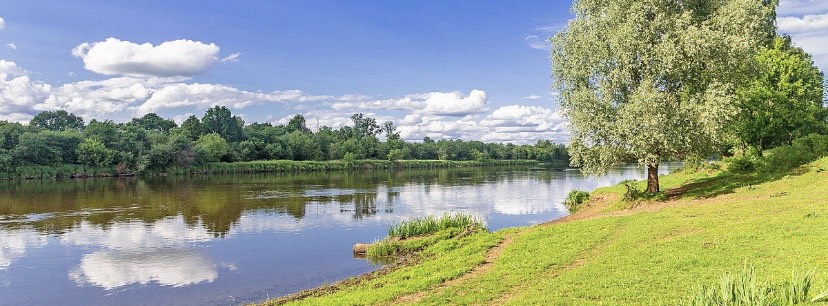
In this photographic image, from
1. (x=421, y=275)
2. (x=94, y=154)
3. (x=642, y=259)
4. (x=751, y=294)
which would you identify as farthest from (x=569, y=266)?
(x=94, y=154)

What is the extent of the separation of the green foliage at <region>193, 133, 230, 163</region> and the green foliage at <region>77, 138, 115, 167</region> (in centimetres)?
2102

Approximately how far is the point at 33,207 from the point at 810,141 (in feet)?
222

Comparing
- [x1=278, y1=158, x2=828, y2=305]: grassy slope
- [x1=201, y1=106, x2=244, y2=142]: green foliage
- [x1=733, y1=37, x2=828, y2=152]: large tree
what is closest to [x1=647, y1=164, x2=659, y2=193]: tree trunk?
[x1=278, y1=158, x2=828, y2=305]: grassy slope

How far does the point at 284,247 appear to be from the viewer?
29781mm

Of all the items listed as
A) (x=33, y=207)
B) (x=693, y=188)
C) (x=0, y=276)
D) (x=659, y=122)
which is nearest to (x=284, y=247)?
(x=0, y=276)

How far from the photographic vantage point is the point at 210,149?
131625 millimetres

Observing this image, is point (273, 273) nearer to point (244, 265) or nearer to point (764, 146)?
point (244, 265)

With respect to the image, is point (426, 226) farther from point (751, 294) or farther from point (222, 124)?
point (222, 124)

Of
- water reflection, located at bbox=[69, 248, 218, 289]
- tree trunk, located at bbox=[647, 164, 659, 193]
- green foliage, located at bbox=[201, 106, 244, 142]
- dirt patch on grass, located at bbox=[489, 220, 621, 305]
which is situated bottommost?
water reflection, located at bbox=[69, 248, 218, 289]

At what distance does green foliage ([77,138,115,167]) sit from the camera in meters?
105

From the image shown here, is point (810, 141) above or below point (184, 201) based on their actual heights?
above

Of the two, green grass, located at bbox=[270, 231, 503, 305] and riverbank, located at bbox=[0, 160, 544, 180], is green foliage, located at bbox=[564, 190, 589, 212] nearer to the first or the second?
green grass, located at bbox=[270, 231, 503, 305]

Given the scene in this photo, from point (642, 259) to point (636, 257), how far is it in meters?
0.45

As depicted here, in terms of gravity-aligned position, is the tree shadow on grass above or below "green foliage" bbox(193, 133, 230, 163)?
below
